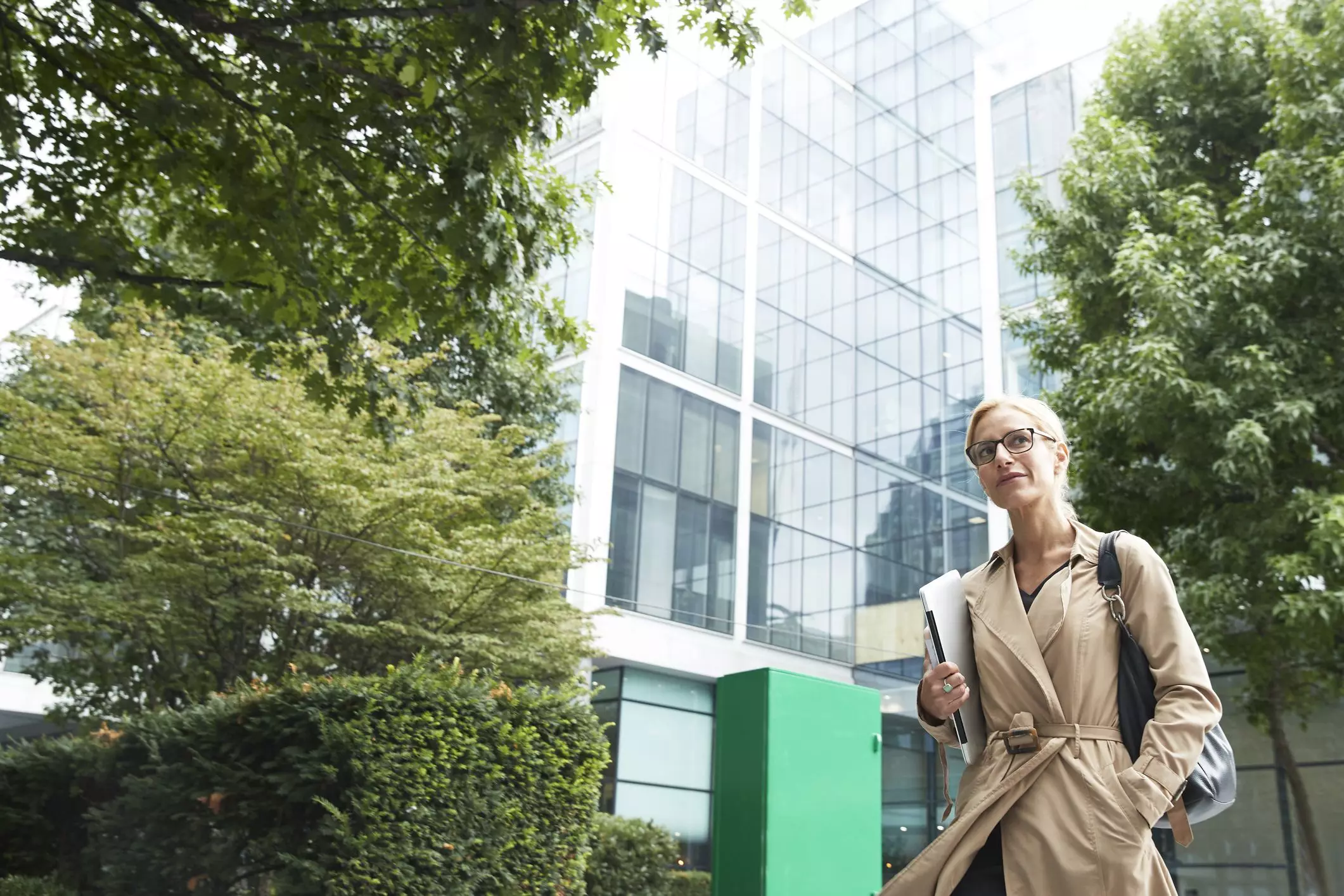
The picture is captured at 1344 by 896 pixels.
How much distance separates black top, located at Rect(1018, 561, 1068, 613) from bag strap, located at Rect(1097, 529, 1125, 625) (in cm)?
8

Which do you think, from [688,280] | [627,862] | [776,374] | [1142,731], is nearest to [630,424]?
[688,280]

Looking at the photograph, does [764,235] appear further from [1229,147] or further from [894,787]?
[1229,147]

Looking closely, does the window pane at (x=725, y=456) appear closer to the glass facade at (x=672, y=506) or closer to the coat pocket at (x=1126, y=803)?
the glass facade at (x=672, y=506)

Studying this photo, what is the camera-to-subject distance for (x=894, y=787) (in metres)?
23.8

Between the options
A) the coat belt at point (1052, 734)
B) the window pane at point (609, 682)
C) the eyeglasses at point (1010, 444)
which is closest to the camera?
the coat belt at point (1052, 734)

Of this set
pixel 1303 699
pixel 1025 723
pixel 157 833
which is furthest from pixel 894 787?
pixel 1025 723

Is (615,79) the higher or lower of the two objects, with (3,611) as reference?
higher

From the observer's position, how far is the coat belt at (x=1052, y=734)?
205 centimetres

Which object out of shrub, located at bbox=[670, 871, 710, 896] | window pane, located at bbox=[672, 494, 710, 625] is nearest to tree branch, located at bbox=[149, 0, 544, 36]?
shrub, located at bbox=[670, 871, 710, 896]

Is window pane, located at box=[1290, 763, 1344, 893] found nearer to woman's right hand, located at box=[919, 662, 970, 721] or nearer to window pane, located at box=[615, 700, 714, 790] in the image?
window pane, located at box=[615, 700, 714, 790]

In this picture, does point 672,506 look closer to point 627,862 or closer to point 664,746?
point 664,746

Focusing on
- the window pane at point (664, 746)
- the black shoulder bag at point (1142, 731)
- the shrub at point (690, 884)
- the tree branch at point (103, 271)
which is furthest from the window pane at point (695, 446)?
the black shoulder bag at point (1142, 731)

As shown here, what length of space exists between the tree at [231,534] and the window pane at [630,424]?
22.3 feet

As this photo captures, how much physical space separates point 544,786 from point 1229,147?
9308mm
